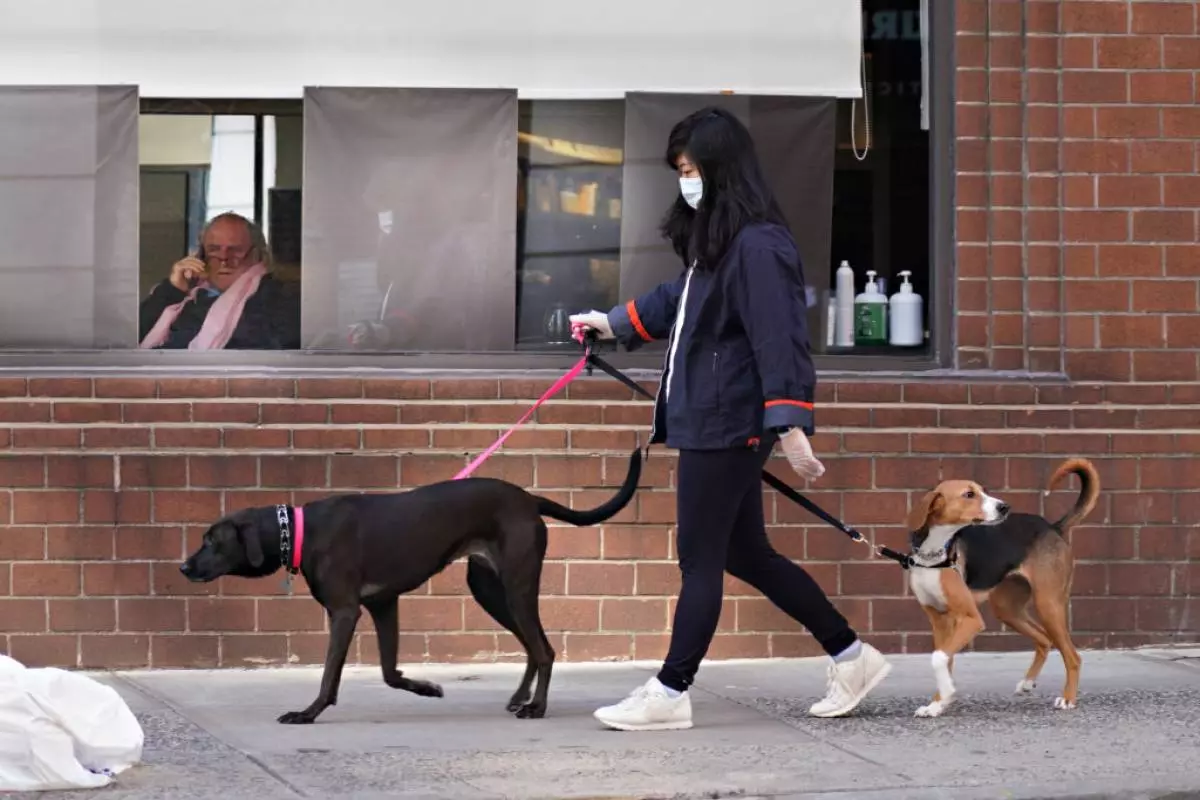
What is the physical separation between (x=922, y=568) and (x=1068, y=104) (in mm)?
2467

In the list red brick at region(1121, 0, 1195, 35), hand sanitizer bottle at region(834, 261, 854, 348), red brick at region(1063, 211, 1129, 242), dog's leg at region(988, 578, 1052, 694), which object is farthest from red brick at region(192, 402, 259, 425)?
red brick at region(1121, 0, 1195, 35)

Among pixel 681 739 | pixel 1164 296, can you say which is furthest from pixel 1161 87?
pixel 681 739

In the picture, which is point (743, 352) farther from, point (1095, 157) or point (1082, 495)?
point (1095, 157)

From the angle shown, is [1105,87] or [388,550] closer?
[388,550]

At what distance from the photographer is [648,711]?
6406 millimetres

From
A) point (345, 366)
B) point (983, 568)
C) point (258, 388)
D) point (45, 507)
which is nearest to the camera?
point (983, 568)

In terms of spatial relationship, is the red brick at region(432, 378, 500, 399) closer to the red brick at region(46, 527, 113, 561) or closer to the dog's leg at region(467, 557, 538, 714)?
the dog's leg at region(467, 557, 538, 714)

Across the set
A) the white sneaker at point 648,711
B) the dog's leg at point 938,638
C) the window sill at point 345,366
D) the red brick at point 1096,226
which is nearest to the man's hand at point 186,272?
the window sill at point 345,366

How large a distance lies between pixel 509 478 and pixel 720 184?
77.4 inches

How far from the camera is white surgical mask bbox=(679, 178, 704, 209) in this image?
6.38m

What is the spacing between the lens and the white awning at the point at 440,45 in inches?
317

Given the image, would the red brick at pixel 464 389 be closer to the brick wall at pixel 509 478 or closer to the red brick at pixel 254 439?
the brick wall at pixel 509 478

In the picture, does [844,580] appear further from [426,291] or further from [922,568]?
[426,291]

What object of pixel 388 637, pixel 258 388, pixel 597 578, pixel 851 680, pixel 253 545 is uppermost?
pixel 258 388
